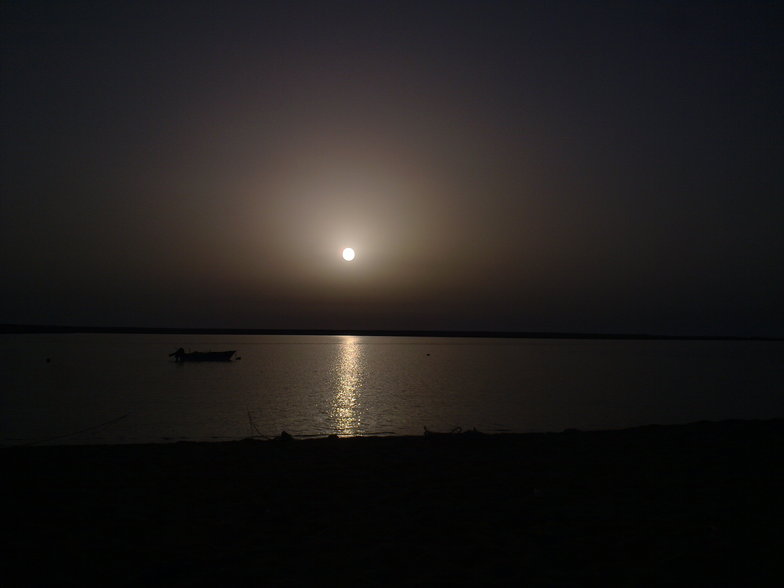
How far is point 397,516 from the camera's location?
865 centimetres

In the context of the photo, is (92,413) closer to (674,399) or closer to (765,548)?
(765,548)

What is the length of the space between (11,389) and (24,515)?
1692 inches

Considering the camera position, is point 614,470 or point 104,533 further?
point 614,470

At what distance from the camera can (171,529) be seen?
8.08 m

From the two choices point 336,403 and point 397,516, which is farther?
point 336,403

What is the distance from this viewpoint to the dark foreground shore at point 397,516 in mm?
6559

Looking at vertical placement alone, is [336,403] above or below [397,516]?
above

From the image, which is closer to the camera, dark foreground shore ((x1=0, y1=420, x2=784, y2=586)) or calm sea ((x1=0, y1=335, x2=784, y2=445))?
dark foreground shore ((x1=0, y1=420, x2=784, y2=586))

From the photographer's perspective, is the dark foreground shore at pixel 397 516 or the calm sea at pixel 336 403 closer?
the dark foreground shore at pixel 397 516

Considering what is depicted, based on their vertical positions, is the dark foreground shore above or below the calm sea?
below

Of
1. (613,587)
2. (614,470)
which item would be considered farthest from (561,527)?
(614,470)

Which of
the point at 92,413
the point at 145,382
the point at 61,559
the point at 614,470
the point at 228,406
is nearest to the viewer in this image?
the point at 61,559

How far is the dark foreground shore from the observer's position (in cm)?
656

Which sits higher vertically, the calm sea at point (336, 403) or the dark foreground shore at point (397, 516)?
the calm sea at point (336, 403)
